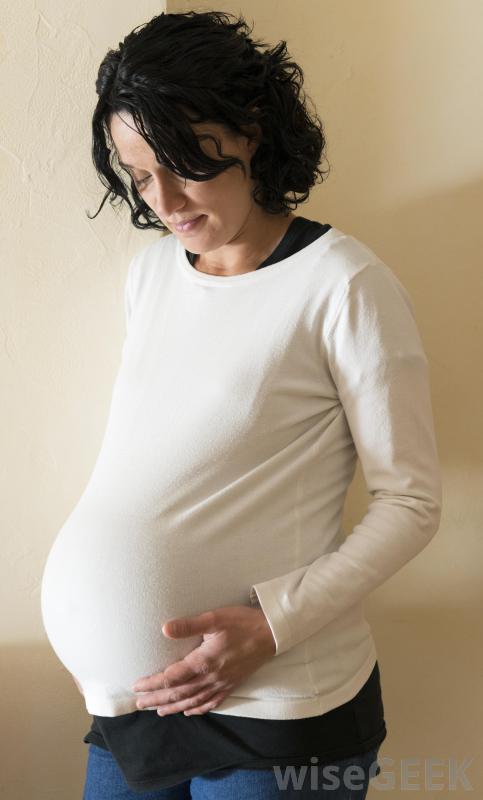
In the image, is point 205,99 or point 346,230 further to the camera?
point 346,230

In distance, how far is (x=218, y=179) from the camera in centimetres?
104

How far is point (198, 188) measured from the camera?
103 cm

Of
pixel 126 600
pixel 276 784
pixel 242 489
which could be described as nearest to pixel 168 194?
pixel 242 489

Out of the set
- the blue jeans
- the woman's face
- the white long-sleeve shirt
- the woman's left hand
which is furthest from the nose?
the blue jeans

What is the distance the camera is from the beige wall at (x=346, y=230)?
122cm

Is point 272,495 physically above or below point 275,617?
above

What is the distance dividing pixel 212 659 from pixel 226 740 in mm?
110

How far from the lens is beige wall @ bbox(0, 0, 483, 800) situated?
1.22 metres

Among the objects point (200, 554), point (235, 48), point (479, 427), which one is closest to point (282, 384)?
point (200, 554)

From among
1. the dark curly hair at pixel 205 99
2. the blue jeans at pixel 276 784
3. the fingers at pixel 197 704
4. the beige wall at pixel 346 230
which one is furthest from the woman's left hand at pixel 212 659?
the dark curly hair at pixel 205 99

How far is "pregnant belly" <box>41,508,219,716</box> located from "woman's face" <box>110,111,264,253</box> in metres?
0.35

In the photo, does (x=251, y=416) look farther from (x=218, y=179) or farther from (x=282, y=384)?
(x=218, y=179)

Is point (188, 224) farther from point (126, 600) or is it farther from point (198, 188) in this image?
point (126, 600)

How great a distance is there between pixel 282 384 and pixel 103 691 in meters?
0.43
